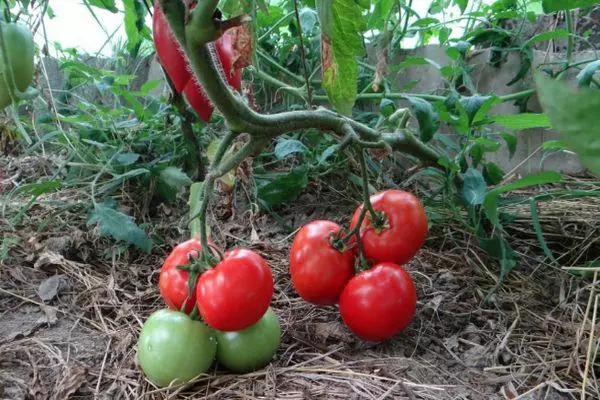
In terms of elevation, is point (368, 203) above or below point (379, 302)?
above

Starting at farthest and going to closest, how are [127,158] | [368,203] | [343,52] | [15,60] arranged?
1. [127,158]
2. [368,203]
3. [343,52]
4. [15,60]

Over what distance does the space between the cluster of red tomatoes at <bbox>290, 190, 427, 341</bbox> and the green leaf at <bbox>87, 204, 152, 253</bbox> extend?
1.61ft

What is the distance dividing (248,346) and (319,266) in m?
0.19

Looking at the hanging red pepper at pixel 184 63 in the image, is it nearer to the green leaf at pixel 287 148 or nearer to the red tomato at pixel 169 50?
the red tomato at pixel 169 50

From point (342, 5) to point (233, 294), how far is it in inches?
18.2

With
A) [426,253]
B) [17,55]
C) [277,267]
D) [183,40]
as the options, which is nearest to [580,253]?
[426,253]

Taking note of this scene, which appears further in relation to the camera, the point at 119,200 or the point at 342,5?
the point at 119,200

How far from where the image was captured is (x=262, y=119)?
30.9 inches

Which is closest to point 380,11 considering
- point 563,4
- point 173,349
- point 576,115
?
point 563,4

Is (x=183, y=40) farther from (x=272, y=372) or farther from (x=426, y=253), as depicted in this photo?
(x=426, y=253)

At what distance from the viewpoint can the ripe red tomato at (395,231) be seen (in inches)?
39.1

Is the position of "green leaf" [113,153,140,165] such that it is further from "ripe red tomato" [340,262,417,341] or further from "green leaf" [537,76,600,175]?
"green leaf" [537,76,600,175]

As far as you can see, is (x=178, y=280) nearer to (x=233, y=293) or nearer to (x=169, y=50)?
(x=233, y=293)

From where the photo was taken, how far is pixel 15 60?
61 centimetres
